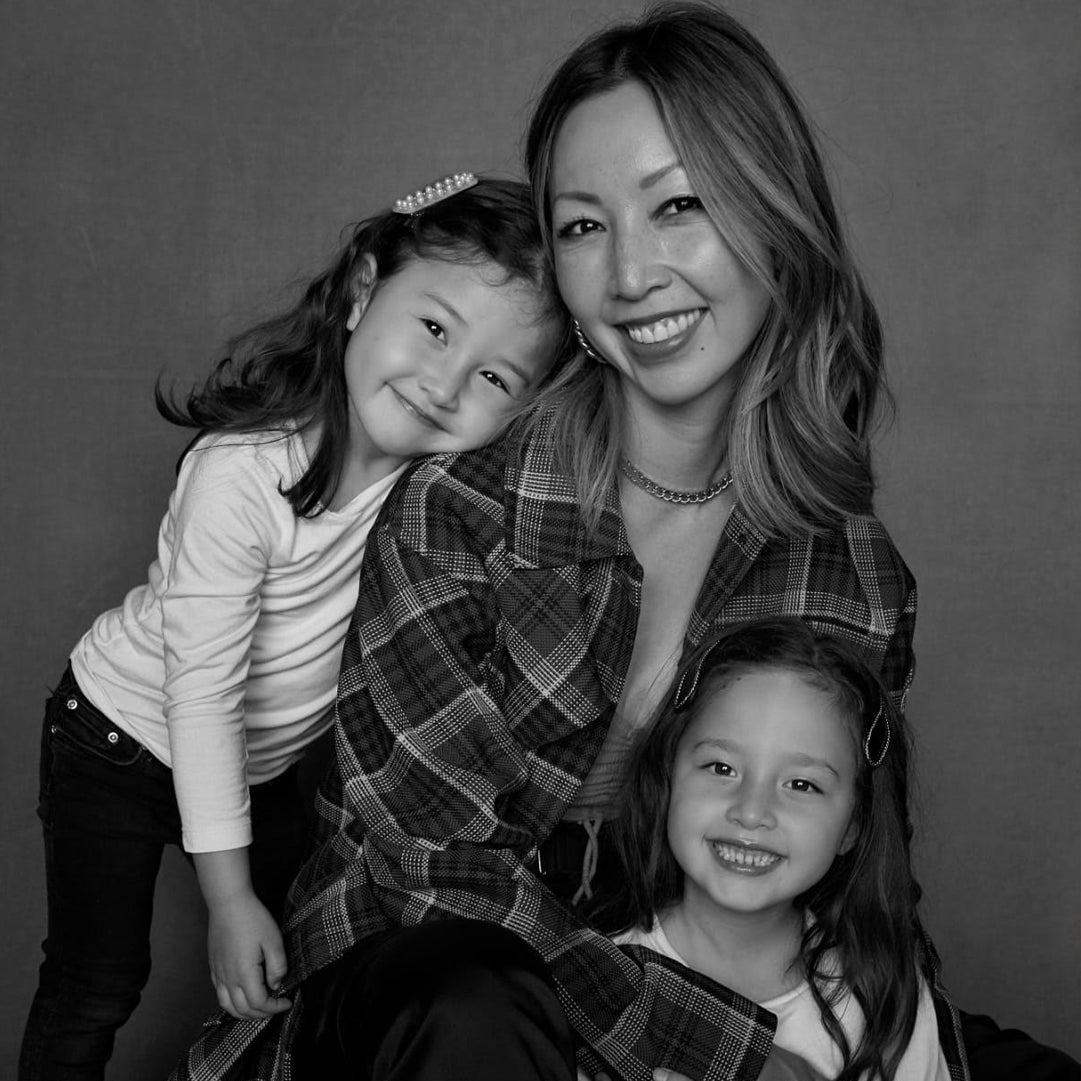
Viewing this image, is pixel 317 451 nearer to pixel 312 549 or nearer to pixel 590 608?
pixel 312 549

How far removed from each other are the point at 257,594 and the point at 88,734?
0.41 m

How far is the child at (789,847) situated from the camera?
80.6 inches

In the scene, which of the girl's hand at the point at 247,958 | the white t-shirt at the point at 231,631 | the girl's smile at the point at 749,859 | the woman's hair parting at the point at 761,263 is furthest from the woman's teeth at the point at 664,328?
the girl's hand at the point at 247,958

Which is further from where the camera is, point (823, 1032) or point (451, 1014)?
point (823, 1032)

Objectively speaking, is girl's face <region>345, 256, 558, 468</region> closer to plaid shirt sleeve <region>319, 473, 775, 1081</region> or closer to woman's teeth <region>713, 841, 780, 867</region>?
plaid shirt sleeve <region>319, 473, 775, 1081</region>

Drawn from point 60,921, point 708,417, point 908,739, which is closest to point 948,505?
point 908,739

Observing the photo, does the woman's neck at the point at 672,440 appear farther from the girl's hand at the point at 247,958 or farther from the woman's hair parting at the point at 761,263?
the girl's hand at the point at 247,958

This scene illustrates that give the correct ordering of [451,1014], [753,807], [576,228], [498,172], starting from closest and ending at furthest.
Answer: [451,1014], [753,807], [576,228], [498,172]

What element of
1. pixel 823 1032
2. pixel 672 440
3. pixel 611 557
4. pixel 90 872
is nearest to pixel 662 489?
pixel 672 440

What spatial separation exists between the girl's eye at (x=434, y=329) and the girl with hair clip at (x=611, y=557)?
0.57 ft

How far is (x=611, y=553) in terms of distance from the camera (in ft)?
Result: 7.12

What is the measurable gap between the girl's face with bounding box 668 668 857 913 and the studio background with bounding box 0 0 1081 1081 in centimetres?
124

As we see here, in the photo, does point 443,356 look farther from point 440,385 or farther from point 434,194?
point 434,194

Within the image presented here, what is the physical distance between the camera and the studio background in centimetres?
298
